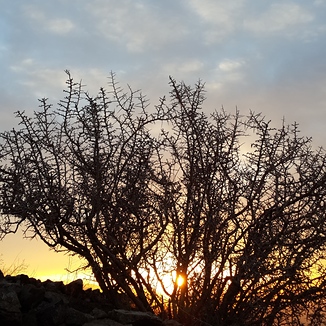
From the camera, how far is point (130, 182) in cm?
874

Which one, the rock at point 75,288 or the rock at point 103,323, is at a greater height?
the rock at point 75,288

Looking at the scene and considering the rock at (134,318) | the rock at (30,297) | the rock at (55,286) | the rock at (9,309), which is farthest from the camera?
the rock at (55,286)

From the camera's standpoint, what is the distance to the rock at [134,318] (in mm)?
7566

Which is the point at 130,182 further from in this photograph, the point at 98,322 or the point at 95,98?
the point at 98,322

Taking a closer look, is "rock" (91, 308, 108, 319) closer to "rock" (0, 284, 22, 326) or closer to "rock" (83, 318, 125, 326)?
"rock" (83, 318, 125, 326)

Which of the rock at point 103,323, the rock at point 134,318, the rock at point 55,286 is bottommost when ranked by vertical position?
the rock at point 103,323

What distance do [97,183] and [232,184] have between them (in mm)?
2058

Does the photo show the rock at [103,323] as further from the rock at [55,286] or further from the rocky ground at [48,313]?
the rock at [55,286]

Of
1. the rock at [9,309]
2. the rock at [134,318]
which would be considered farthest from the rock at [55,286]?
the rock at [134,318]

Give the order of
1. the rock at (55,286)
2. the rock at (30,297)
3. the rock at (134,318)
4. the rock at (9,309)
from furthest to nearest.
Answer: the rock at (55,286)
the rock at (30,297)
the rock at (134,318)
the rock at (9,309)

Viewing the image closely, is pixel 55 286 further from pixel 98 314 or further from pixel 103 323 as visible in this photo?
pixel 103 323

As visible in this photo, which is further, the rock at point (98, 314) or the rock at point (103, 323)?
the rock at point (98, 314)

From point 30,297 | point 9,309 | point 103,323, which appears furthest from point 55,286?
point 103,323

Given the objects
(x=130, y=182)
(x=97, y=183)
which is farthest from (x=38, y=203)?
(x=130, y=182)
